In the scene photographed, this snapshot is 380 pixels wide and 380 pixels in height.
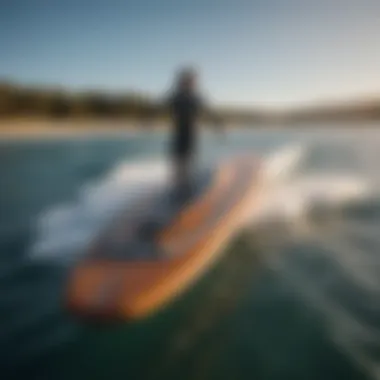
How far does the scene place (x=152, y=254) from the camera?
371 cm

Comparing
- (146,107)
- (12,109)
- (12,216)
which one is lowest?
(12,216)

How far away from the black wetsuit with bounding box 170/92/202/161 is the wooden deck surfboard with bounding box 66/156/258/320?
49 centimetres

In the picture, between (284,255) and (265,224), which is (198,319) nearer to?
(284,255)

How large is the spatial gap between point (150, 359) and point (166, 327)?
0.39m

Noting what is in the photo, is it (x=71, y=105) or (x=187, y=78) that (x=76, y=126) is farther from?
(x=187, y=78)

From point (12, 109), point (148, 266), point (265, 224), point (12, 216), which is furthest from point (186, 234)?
point (12, 109)

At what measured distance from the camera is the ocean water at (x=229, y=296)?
3.05 metres

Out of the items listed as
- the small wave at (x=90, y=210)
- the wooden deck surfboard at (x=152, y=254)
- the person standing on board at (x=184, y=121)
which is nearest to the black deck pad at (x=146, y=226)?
the wooden deck surfboard at (x=152, y=254)

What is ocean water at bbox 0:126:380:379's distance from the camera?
3047 millimetres

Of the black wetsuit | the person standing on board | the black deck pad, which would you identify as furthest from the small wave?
the black wetsuit

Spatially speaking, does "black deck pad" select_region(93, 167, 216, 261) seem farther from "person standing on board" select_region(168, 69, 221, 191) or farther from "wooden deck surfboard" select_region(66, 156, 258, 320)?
"person standing on board" select_region(168, 69, 221, 191)

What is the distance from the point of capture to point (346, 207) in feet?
21.8

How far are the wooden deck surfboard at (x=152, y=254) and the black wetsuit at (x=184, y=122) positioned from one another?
→ 489mm

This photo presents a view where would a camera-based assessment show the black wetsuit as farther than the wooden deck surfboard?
Yes
